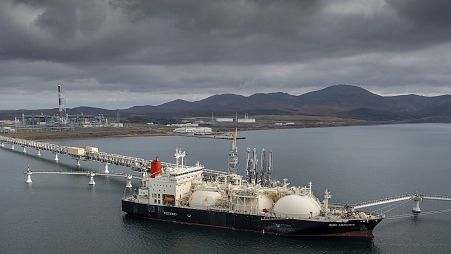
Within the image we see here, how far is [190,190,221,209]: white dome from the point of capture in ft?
134

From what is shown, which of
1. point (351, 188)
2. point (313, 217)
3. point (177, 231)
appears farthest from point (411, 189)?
point (177, 231)

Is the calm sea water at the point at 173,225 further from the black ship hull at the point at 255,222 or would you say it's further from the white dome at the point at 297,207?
the white dome at the point at 297,207

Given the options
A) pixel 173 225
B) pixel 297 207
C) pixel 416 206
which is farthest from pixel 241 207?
pixel 416 206

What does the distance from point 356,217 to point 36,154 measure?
86.3m

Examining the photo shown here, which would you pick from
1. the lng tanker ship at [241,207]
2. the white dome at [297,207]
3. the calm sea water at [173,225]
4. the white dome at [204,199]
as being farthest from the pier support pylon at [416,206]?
the white dome at [204,199]

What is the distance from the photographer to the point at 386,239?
3703cm

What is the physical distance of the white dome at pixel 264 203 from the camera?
39653 mm

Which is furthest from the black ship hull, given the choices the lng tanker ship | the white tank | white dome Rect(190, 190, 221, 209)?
the white tank

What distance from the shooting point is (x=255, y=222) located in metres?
38.8

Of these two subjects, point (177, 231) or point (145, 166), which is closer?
point (177, 231)

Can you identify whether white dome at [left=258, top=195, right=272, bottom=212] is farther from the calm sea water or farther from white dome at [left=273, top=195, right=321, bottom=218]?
the calm sea water

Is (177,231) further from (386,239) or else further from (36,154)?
(36,154)

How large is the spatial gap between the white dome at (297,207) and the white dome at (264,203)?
59.9 inches

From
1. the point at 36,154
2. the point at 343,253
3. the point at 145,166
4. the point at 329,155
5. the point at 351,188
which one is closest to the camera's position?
the point at 343,253
